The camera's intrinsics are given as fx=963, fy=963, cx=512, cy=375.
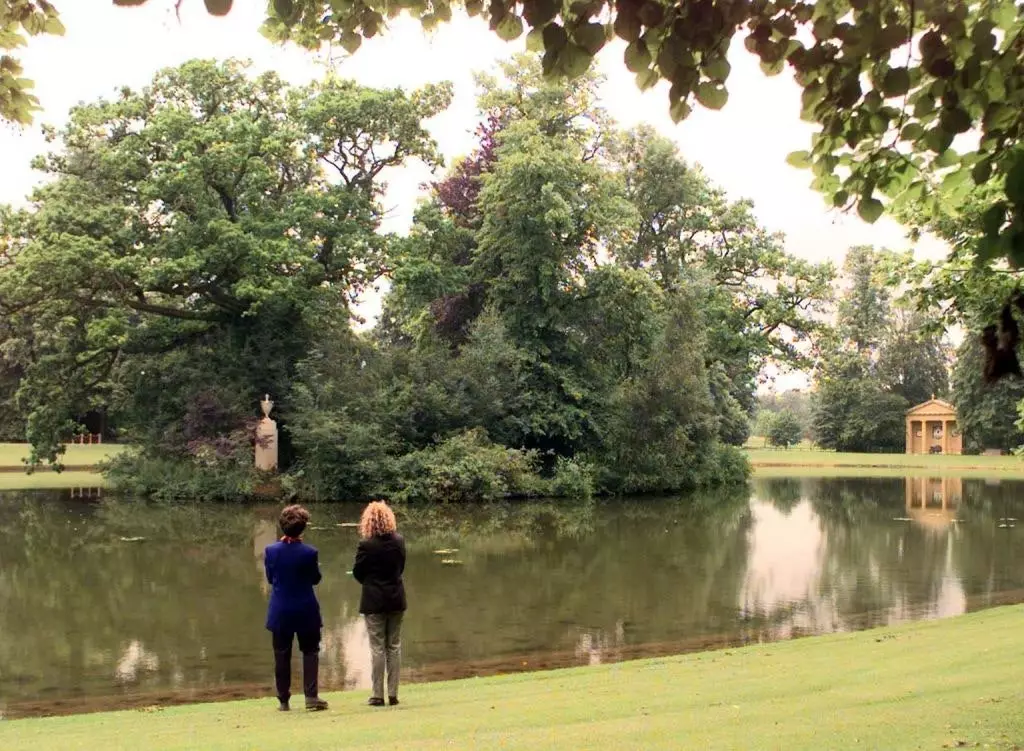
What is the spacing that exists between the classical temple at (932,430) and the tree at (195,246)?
53873mm

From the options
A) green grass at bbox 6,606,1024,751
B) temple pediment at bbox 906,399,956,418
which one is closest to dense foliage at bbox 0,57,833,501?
green grass at bbox 6,606,1024,751

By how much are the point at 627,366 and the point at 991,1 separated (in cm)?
3595

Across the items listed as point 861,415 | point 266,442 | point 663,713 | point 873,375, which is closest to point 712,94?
point 663,713

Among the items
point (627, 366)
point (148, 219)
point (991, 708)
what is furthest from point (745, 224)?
point (991, 708)

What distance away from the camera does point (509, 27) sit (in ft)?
13.1

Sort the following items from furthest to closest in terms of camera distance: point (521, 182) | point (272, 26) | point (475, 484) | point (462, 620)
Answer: point (521, 182)
point (475, 484)
point (462, 620)
point (272, 26)

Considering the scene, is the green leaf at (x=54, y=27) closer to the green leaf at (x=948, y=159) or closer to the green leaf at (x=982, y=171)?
the green leaf at (x=948, y=159)

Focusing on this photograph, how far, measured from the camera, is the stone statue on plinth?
3114 cm

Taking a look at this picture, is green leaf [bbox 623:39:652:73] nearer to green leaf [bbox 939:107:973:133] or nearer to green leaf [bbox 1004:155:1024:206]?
green leaf [bbox 939:107:973:133]

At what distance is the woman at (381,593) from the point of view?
7.66m

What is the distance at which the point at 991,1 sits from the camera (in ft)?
12.7

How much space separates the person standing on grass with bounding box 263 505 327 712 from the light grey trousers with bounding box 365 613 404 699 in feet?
1.48

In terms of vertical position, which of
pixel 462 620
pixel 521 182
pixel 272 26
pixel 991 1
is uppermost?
pixel 521 182

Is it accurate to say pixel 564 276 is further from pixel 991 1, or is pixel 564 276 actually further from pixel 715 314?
pixel 991 1
